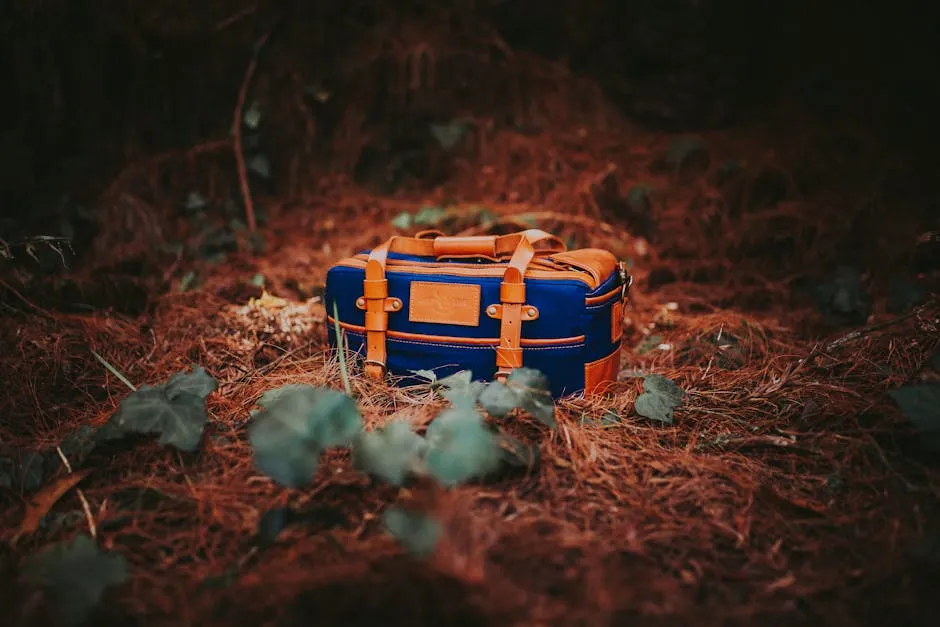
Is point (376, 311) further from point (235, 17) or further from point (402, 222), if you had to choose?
point (235, 17)

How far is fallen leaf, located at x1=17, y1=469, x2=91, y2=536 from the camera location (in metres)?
1.37

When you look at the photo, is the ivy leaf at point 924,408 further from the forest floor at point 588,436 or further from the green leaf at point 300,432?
the green leaf at point 300,432

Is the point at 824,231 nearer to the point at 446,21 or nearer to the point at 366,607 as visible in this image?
the point at 446,21

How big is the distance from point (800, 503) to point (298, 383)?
146cm

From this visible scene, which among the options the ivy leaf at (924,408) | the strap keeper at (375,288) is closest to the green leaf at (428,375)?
the strap keeper at (375,288)

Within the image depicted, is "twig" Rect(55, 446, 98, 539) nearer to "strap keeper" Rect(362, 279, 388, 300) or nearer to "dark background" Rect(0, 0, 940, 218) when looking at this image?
"strap keeper" Rect(362, 279, 388, 300)

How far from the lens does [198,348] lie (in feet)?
7.50

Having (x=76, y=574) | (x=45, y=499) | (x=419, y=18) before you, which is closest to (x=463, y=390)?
(x=76, y=574)

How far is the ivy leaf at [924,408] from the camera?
145 centimetres

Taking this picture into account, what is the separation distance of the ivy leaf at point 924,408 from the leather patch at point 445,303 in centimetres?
116

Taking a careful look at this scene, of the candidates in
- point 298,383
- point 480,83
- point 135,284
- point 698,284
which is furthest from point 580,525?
point 480,83

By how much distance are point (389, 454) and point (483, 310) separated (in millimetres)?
662

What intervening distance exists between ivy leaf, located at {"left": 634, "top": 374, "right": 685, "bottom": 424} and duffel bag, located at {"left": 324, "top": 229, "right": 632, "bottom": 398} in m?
0.17

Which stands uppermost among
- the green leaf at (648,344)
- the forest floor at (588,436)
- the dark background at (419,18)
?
the dark background at (419,18)
